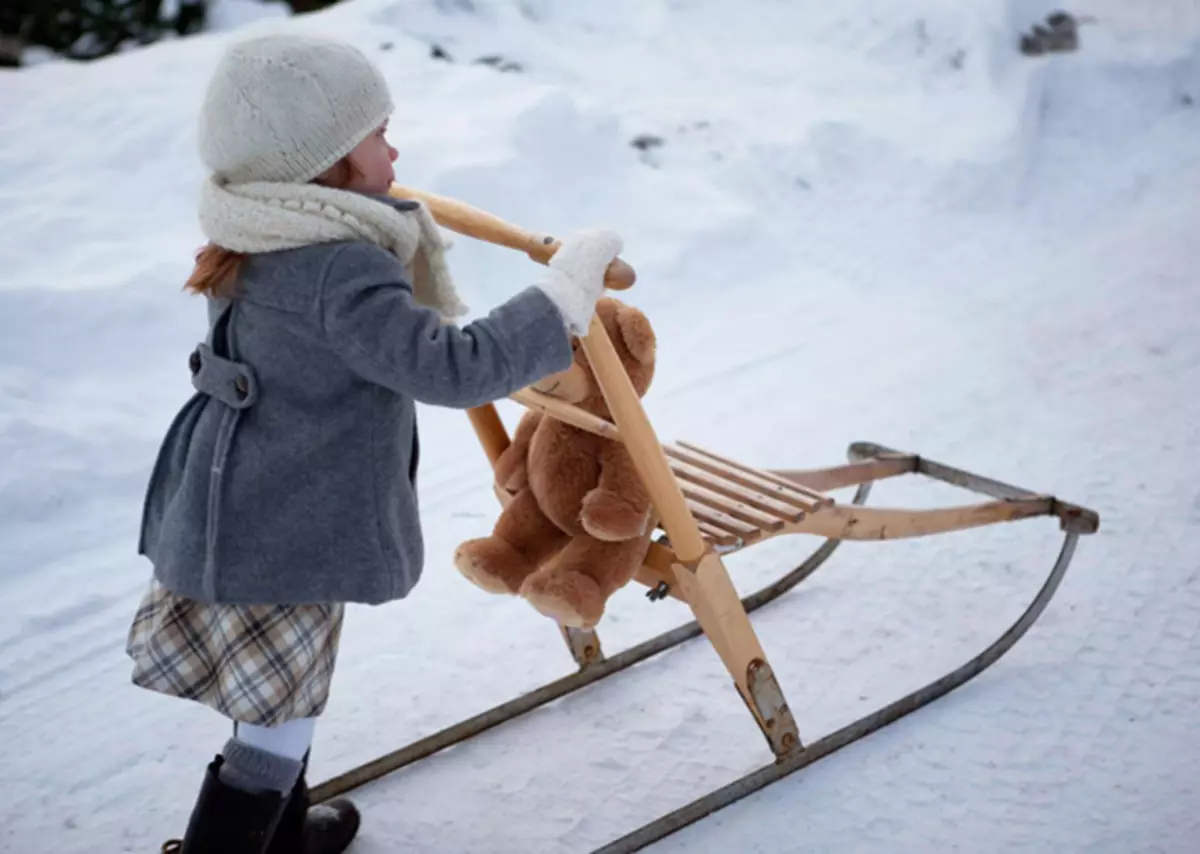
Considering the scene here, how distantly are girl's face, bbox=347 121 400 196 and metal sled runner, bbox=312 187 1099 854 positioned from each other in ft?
0.65

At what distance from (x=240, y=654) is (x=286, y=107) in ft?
2.19

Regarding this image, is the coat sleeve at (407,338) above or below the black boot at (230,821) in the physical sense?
above

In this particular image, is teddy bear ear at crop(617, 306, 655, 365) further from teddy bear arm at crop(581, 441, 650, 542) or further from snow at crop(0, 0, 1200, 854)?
snow at crop(0, 0, 1200, 854)

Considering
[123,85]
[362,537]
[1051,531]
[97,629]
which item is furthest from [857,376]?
[123,85]

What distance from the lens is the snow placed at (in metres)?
2.21

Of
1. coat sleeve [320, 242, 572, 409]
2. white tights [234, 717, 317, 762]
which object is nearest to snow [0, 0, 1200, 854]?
white tights [234, 717, 317, 762]

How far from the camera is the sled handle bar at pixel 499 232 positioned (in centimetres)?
170

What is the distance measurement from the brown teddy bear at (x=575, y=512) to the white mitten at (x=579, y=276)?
10.1 inches

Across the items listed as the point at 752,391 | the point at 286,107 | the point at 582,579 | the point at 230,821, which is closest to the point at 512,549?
the point at 582,579

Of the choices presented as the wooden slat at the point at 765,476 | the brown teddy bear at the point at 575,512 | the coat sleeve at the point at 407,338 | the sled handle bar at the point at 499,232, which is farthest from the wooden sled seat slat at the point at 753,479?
the coat sleeve at the point at 407,338

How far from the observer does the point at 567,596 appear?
6.24ft

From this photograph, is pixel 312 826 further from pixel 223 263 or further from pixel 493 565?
pixel 223 263

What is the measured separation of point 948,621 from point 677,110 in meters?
3.33

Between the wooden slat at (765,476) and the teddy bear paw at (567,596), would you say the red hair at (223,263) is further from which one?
the wooden slat at (765,476)
